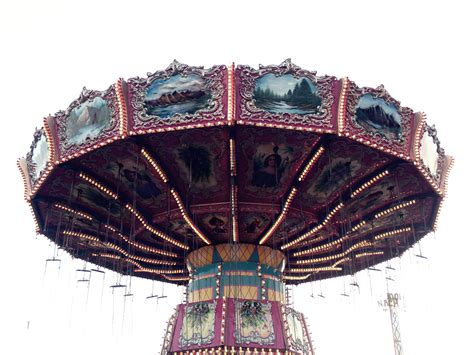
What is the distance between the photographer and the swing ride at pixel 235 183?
437 inches

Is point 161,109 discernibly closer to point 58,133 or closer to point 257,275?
point 58,133

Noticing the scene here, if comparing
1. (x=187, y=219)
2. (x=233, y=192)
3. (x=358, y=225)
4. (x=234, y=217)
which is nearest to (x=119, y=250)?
(x=187, y=219)

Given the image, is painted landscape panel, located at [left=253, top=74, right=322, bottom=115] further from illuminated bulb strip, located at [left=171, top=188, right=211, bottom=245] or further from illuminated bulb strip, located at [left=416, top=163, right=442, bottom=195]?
illuminated bulb strip, located at [left=171, top=188, right=211, bottom=245]

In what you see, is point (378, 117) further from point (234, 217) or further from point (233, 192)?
point (234, 217)

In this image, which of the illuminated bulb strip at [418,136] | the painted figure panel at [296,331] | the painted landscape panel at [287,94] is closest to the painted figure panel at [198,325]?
the painted figure panel at [296,331]

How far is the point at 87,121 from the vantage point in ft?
39.3

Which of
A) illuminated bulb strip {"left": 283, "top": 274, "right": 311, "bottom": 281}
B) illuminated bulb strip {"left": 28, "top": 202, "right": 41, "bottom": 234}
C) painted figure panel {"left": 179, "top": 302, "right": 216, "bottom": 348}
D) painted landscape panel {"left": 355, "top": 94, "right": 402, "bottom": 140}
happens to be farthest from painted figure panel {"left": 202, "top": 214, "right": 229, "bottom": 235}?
illuminated bulb strip {"left": 283, "top": 274, "right": 311, "bottom": 281}

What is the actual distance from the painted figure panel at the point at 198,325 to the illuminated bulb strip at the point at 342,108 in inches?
268

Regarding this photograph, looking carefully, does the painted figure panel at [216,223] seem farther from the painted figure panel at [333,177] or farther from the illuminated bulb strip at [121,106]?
the illuminated bulb strip at [121,106]

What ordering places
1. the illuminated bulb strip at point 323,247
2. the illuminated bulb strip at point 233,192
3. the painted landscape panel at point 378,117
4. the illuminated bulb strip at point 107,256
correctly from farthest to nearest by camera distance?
the illuminated bulb strip at point 107,256
the illuminated bulb strip at point 323,247
the illuminated bulb strip at point 233,192
the painted landscape panel at point 378,117

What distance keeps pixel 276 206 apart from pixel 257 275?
247 cm

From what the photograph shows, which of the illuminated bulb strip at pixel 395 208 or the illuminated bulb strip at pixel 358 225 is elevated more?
the illuminated bulb strip at pixel 395 208

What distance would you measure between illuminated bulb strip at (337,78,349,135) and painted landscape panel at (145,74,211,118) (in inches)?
113

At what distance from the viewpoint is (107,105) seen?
1158 cm
